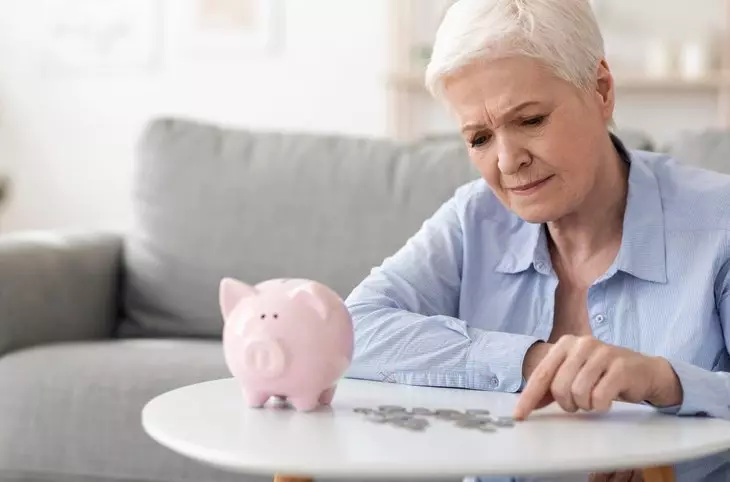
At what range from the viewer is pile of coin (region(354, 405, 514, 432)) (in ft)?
3.18

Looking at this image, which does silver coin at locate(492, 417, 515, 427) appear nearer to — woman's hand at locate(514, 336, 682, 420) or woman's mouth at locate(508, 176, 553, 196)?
woman's hand at locate(514, 336, 682, 420)

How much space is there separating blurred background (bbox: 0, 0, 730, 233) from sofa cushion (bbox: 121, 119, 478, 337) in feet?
6.07

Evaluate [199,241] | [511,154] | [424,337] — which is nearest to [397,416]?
[424,337]

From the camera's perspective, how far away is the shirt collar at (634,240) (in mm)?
1315

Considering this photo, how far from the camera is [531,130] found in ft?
4.19

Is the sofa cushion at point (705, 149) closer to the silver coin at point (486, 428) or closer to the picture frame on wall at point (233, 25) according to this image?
the silver coin at point (486, 428)

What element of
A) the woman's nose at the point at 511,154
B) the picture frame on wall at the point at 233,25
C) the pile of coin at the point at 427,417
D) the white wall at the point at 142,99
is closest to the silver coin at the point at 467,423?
the pile of coin at the point at 427,417

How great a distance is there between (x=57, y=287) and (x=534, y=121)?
1370 mm

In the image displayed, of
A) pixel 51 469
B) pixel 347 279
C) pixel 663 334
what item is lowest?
pixel 51 469

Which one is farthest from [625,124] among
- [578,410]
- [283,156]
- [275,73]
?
[578,410]

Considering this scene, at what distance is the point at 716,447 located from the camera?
933mm

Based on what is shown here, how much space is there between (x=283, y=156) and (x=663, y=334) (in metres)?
1.27

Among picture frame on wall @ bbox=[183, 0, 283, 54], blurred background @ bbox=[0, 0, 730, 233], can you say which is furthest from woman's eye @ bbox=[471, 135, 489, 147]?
picture frame on wall @ bbox=[183, 0, 283, 54]

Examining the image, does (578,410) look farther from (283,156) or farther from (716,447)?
(283,156)
